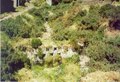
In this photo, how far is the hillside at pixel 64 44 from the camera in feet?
86.9

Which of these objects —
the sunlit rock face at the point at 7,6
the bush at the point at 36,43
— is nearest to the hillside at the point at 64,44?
the bush at the point at 36,43

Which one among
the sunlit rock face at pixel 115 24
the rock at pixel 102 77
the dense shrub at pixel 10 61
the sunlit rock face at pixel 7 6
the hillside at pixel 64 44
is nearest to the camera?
the rock at pixel 102 77

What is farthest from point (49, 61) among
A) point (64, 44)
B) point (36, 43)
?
point (64, 44)

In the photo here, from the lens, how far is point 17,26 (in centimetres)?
3262

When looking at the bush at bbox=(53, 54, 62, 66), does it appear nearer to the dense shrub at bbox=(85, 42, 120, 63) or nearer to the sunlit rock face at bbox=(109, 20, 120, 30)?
the dense shrub at bbox=(85, 42, 120, 63)

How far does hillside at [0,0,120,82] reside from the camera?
26.5 m

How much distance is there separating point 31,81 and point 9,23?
8437 mm

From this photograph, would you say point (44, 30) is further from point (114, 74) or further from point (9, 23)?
point (114, 74)

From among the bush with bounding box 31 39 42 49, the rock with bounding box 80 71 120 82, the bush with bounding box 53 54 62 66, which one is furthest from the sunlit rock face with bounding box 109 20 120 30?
the rock with bounding box 80 71 120 82

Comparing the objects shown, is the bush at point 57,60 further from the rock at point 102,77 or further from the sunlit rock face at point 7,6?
the sunlit rock face at point 7,6

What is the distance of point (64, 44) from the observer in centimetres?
3083

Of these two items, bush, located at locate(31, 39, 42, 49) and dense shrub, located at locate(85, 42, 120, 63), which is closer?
dense shrub, located at locate(85, 42, 120, 63)

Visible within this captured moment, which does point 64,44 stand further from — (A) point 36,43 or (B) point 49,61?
(B) point 49,61

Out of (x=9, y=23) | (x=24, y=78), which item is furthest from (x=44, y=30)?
(x=24, y=78)
